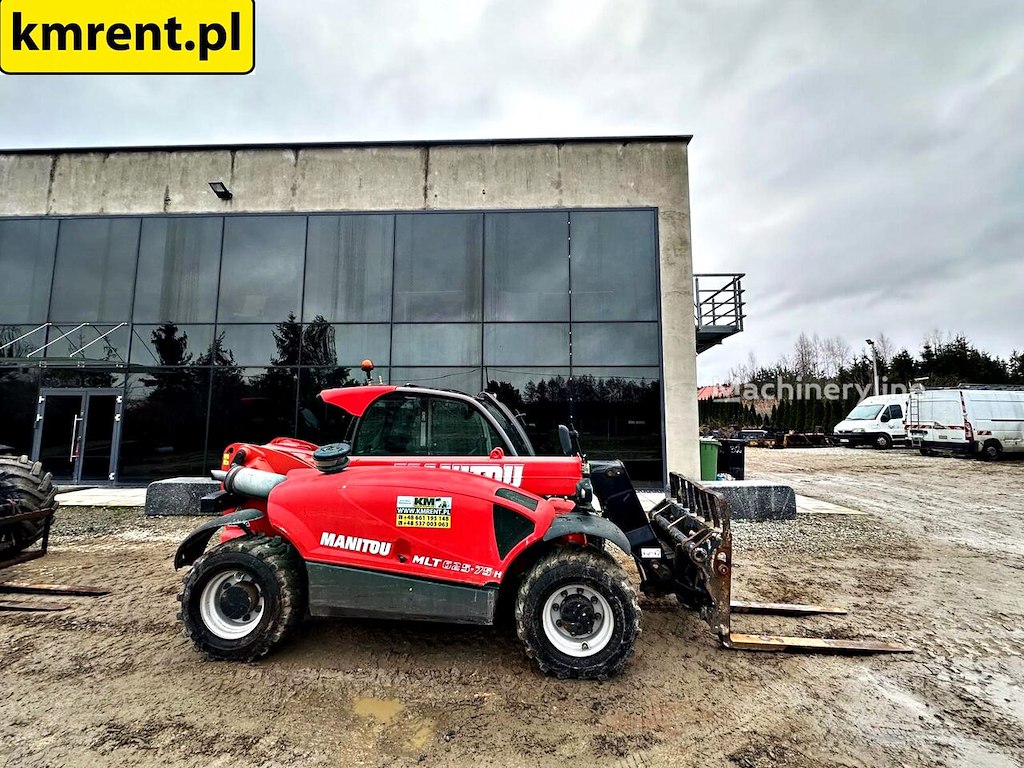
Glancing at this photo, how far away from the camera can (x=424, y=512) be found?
339cm

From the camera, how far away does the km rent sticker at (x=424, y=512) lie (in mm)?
3373

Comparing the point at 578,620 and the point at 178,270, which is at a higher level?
the point at 178,270

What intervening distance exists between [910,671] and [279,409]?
1241cm

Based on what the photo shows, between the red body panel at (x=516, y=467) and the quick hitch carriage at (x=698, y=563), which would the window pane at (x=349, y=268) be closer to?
the red body panel at (x=516, y=467)

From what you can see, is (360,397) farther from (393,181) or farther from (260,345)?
(393,181)

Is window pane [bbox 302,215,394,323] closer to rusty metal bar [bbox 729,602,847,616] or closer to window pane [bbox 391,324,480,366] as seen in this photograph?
window pane [bbox 391,324,480,366]

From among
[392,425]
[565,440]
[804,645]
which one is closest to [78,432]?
[392,425]

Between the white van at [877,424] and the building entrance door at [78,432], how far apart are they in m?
31.6

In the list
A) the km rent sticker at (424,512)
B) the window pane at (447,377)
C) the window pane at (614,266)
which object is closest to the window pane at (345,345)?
the window pane at (447,377)

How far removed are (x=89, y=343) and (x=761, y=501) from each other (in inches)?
646

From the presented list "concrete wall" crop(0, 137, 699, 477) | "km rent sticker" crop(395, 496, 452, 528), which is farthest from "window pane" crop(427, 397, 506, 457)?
"concrete wall" crop(0, 137, 699, 477)

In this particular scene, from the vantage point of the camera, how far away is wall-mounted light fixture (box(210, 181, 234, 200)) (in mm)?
12242

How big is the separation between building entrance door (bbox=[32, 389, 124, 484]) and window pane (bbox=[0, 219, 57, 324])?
233cm

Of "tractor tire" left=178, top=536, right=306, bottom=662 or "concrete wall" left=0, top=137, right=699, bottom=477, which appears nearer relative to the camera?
"tractor tire" left=178, top=536, right=306, bottom=662
